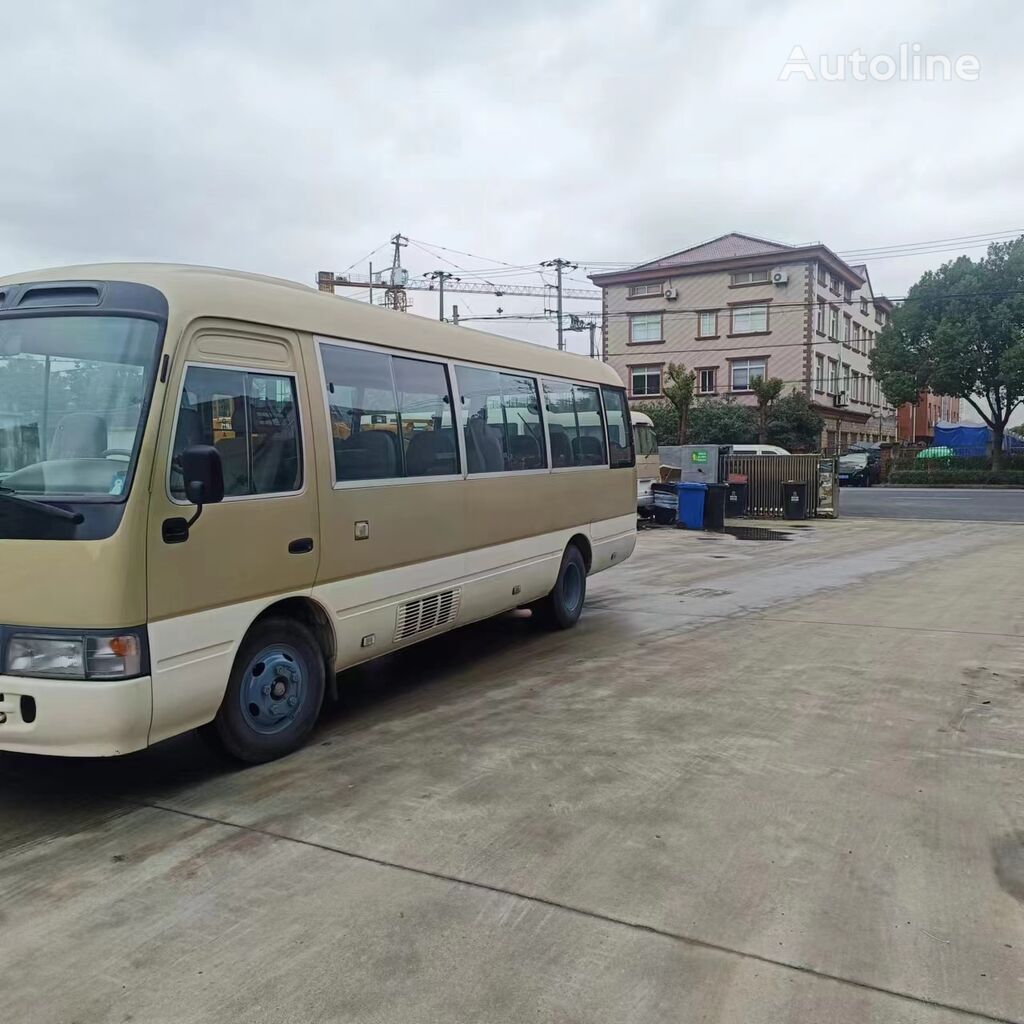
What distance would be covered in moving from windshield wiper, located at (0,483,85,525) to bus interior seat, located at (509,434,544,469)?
13.2 feet

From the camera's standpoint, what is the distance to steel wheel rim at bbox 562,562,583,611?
860cm

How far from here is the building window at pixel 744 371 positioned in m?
46.1

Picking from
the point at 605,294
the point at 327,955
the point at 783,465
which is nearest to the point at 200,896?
the point at 327,955

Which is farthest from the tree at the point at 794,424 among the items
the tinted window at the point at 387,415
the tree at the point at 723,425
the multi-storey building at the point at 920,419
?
the tinted window at the point at 387,415

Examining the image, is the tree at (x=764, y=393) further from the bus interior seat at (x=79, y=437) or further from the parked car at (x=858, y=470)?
the bus interior seat at (x=79, y=437)

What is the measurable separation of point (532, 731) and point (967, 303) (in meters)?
41.7

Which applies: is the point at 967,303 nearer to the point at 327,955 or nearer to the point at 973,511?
the point at 973,511

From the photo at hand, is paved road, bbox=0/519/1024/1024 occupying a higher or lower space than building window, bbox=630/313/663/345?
lower

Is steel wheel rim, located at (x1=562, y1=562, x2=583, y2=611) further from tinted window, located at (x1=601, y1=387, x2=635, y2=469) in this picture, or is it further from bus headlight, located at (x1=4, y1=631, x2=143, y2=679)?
bus headlight, located at (x1=4, y1=631, x2=143, y2=679)

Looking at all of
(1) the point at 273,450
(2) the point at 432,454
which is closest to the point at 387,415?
(2) the point at 432,454

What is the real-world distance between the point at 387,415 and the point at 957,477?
43378 mm

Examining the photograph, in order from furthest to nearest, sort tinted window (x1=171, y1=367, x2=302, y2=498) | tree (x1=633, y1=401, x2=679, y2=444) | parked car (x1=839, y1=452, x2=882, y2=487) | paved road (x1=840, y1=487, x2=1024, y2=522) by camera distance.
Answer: parked car (x1=839, y1=452, x2=882, y2=487)
tree (x1=633, y1=401, x2=679, y2=444)
paved road (x1=840, y1=487, x2=1024, y2=522)
tinted window (x1=171, y1=367, x2=302, y2=498)

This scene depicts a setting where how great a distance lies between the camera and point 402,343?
5.98 m

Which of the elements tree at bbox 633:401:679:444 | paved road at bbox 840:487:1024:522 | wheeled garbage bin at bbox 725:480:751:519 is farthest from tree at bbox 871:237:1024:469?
wheeled garbage bin at bbox 725:480:751:519
